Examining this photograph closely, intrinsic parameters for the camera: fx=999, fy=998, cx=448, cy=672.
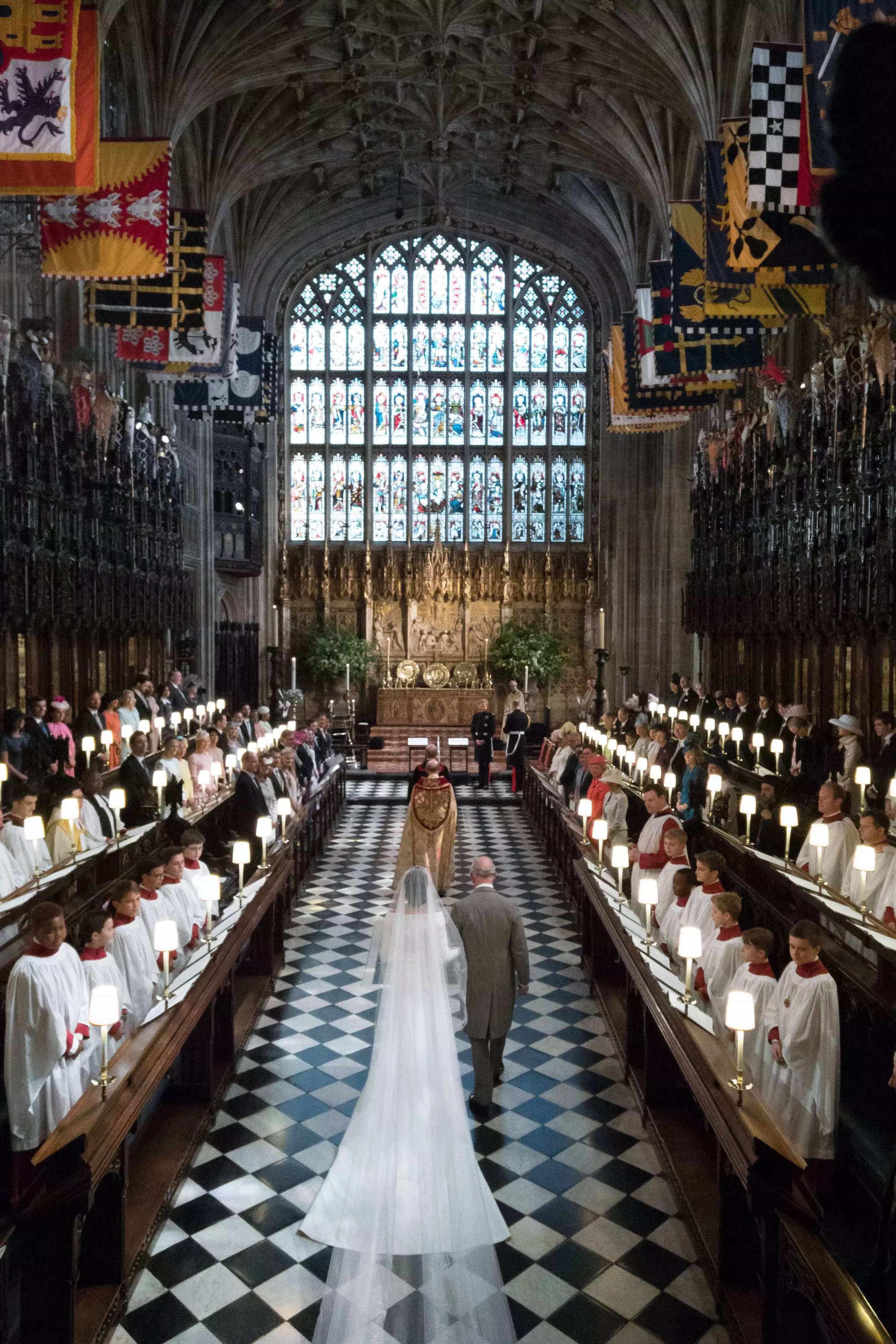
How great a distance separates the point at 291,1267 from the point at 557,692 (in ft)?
84.8

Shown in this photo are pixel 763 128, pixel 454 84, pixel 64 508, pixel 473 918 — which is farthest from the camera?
pixel 454 84

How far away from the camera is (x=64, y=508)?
1531cm

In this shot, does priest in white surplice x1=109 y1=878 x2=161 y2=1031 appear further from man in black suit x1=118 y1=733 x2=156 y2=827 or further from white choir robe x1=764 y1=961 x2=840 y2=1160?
white choir robe x1=764 y1=961 x2=840 y2=1160

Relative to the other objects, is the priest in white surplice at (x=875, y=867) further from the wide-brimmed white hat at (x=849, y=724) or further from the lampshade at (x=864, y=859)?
the wide-brimmed white hat at (x=849, y=724)

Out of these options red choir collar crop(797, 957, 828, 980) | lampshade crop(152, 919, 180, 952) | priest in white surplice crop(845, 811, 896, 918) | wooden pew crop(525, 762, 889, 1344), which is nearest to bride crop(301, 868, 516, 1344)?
wooden pew crop(525, 762, 889, 1344)

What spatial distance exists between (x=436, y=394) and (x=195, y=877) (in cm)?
2553

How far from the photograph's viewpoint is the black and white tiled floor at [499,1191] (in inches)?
189

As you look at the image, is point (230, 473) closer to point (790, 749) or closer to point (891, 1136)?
point (790, 749)

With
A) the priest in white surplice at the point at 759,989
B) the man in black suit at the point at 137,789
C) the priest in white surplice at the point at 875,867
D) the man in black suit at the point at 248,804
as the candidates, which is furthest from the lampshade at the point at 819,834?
the man in black suit at the point at 137,789

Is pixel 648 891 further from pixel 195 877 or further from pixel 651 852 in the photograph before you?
pixel 195 877

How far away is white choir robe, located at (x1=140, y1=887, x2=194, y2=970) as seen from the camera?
707cm

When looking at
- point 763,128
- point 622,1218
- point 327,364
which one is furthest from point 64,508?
point 327,364

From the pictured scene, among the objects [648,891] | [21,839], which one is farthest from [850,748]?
[21,839]

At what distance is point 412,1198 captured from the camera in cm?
511
